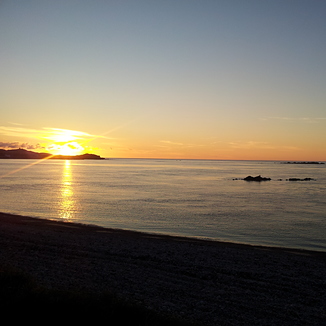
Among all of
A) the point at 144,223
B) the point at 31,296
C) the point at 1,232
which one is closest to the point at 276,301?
the point at 31,296

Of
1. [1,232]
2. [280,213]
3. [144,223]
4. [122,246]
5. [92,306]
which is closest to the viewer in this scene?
[92,306]

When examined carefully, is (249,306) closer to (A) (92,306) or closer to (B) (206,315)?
(B) (206,315)

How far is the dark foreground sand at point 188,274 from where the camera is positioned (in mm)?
9734

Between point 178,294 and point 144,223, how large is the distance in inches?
719

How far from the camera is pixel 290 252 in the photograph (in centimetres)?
1906

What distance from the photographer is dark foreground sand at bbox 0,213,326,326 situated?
9.73m

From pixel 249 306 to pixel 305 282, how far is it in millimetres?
4065

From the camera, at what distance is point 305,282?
1277cm

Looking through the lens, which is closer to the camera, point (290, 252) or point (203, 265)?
point (203, 265)

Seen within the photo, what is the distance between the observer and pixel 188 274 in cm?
1321

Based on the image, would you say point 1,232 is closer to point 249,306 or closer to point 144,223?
point 144,223

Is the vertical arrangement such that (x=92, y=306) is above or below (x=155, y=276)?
above

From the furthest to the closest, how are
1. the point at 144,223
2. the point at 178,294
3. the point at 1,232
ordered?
1. the point at 144,223
2. the point at 1,232
3. the point at 178,294

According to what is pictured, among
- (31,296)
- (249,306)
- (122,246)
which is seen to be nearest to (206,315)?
(249,306)
